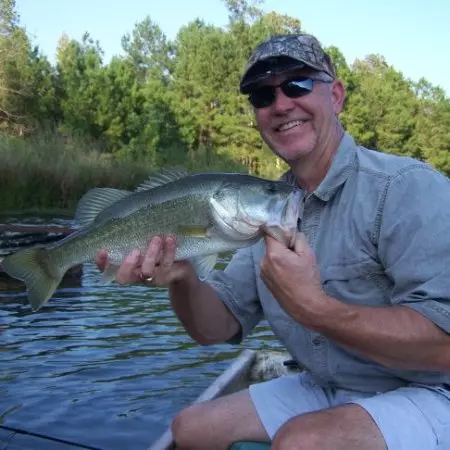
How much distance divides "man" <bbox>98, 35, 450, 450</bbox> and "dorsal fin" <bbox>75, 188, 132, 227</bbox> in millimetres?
382

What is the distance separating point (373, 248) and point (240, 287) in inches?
36.1

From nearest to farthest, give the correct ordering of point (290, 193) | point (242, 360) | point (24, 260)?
point (290, 193)
point (24, 260)
point (242, 360)

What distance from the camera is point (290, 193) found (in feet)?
9.46

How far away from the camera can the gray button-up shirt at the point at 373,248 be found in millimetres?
2701

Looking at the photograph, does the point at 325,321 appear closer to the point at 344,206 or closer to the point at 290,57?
the point at 344,206

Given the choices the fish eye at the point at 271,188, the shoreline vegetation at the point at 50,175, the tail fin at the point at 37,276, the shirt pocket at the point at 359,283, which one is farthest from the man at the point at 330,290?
the shoreline vegetation at the point at 50,175

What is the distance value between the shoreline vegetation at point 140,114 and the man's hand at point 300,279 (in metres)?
16.9

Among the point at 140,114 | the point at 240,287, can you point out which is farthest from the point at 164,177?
the point at 140,114

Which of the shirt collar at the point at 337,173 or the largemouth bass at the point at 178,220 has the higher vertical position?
the shirt collar at the point at 337,173

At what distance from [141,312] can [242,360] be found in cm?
380

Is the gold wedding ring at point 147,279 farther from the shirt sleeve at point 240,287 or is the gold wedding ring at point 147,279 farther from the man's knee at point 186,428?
the man's knee at point 186,428

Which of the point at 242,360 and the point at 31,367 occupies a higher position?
the point at 242,360

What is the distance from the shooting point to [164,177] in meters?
3.35

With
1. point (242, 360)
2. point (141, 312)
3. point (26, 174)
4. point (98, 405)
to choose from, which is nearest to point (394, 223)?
point (242, 360)
